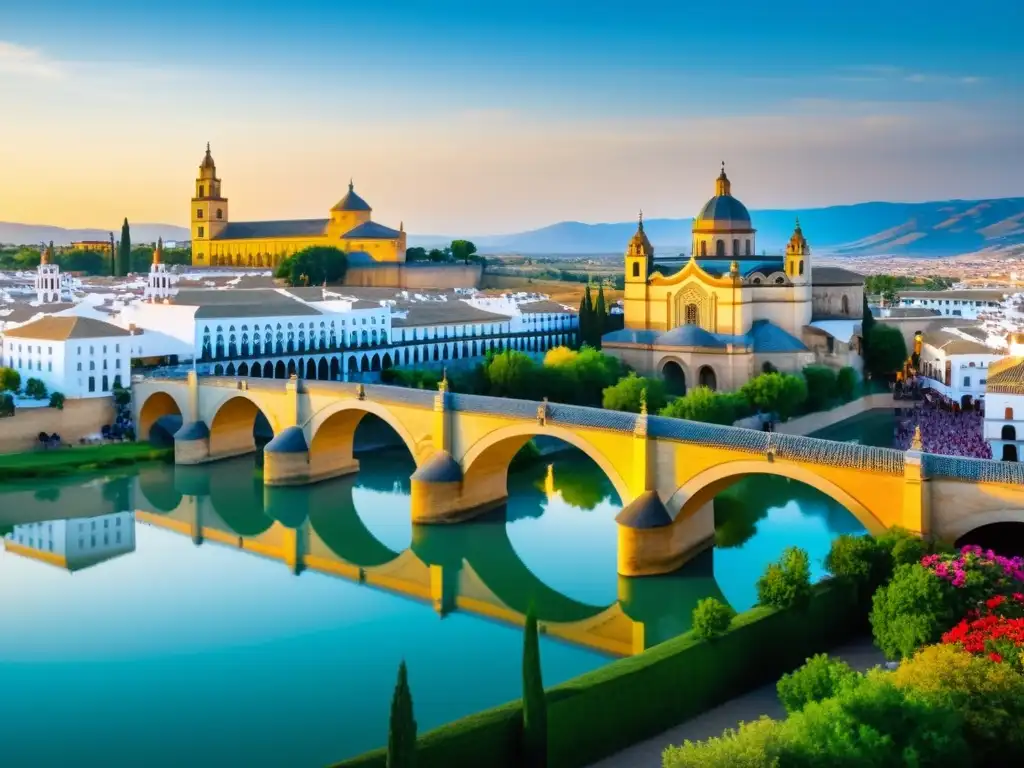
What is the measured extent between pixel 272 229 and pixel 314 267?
50.6 ft

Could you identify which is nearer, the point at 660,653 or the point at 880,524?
the point at 660,653

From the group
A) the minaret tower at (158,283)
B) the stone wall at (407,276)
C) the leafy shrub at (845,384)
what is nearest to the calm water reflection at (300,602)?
the minaret tower at (158,283)

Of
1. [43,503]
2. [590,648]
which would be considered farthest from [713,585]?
[43,503]

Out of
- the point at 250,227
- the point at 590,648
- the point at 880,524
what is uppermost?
the point at 250,227

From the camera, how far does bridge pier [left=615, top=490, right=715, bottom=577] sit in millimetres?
20766

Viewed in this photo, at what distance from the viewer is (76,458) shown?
30.8 meters

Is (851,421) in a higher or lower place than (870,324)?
lower

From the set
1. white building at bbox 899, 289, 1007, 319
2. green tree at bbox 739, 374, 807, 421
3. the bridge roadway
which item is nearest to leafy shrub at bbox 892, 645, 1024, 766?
the bridge roadway

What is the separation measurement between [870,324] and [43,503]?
32780mm

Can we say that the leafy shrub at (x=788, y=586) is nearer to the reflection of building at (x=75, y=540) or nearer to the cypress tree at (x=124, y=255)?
the reflection of building at (x=75, y=540)

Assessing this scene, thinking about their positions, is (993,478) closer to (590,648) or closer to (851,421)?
(590,648)

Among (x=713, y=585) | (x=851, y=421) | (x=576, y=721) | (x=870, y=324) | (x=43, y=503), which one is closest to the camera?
(x=576, y=721)

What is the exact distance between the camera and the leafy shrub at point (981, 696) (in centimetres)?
1167

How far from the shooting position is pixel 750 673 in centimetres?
1496
